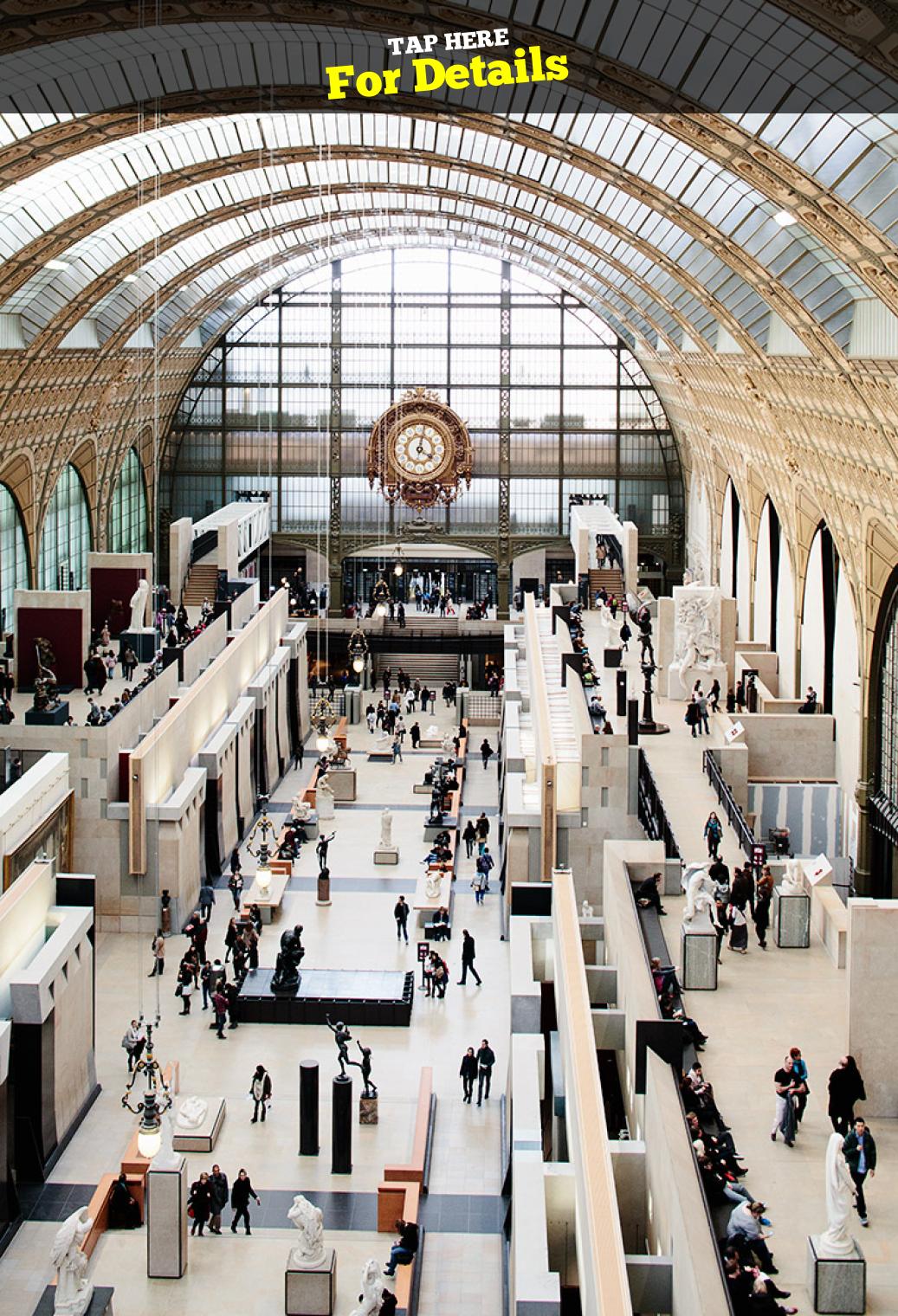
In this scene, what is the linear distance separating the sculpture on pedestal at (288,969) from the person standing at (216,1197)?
7.54 meters

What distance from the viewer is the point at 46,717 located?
121ft

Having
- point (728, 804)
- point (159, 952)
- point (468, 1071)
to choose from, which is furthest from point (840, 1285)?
point (159, 952)

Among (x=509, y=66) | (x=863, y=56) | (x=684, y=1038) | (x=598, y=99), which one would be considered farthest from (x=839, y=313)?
(x=684, y=1038)

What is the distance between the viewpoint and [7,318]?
4803 centimetres

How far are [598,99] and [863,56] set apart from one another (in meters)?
10.3

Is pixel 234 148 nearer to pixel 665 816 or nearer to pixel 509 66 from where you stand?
pixel 509 66

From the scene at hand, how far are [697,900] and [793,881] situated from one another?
2.48 metres

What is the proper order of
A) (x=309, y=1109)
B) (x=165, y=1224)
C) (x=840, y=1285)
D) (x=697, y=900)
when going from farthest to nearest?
(x=309, y=1109)
(x=697, y=900)
(x=165, y=1224)
(x=840, y=1285)

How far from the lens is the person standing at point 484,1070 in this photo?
28422 mm

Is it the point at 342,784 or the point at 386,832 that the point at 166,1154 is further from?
the point at 342,784

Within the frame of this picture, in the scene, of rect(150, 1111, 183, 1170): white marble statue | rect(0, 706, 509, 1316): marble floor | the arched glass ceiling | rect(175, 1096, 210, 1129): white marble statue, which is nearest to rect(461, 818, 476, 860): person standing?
rect(0, 706, 509, 1316): marble floor

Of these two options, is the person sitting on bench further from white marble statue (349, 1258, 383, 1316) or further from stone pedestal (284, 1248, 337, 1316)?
white marble statue (349, 1258, 383, 1316)

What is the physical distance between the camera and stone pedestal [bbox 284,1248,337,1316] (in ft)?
71.8

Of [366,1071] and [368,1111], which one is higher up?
[366,1071]
